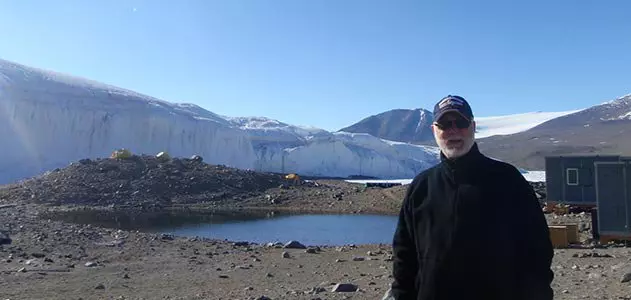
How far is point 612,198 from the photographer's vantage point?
13891mm

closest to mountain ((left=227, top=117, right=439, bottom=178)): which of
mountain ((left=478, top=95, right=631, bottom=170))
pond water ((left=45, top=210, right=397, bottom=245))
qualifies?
pond water ((left=45, top=210, right=397, bottom=245))

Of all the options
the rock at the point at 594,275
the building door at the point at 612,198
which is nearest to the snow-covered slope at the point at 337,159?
the building door at the point at 612,198

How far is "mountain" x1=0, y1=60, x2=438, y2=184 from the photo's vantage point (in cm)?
5716

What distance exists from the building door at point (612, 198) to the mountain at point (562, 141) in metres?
99.4

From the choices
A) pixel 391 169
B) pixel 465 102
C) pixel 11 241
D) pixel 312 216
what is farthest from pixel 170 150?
pixel 465 102

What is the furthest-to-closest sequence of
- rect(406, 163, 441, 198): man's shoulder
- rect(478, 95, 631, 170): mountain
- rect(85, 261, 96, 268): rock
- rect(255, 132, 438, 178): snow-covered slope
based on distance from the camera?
rect(478, 95, 631, 170): mountain → rect(255, 132, 438, 178): snow-covered slope → rect(85, 261, 96, 268): rock → rect(406, 163, 441, 198): man's shoulder

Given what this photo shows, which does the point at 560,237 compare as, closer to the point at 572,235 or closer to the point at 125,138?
the point at 572,235

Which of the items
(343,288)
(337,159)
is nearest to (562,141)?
(337,159)

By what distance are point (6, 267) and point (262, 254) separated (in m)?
5.43

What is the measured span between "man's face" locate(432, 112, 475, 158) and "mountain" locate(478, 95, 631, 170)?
111966mm

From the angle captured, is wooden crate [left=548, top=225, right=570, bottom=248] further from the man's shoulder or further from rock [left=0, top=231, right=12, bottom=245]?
rock [left=0, top=231, right=12, bottom=245]

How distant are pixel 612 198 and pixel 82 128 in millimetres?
53913

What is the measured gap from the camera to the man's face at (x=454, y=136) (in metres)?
2.80

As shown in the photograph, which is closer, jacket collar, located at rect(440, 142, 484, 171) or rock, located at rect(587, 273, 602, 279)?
jacket collar, located at rect(440, 142, 484, 171)
